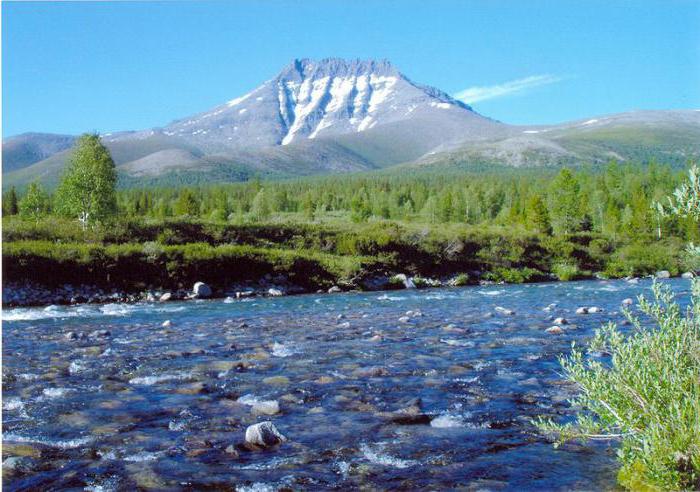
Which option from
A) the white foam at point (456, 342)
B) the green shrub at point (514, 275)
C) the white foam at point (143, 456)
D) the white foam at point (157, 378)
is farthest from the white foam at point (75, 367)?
the green shrub at point (514, 275)

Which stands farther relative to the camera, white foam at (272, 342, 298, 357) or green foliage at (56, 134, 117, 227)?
green foliage at (56, 134, 117, 227)

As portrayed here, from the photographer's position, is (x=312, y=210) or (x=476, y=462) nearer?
(x=476, y=462)

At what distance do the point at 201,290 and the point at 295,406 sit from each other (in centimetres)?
2684

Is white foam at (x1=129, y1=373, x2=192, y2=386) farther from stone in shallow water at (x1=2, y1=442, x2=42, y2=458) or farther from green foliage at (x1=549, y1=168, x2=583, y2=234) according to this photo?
green foliage at (x1=549, y1=168, x2=583, y2=234)

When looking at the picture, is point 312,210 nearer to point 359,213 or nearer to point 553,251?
point 359,213

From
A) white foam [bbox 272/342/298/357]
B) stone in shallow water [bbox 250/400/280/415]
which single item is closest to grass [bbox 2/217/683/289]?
white foam [bbox 272/342/298/357]

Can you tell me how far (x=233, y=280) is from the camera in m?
38.5

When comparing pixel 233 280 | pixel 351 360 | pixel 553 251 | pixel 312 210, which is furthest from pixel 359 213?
pixel 351 360

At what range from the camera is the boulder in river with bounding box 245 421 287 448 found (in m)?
7.50

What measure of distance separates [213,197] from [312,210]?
46.7 m

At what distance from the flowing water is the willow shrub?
3.27ft

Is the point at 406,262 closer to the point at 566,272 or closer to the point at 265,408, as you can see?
the point at 566,272

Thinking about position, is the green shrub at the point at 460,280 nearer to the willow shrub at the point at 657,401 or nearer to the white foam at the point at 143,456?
the white foam at the point at 143,456

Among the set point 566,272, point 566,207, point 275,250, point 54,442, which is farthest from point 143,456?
point 566,207
